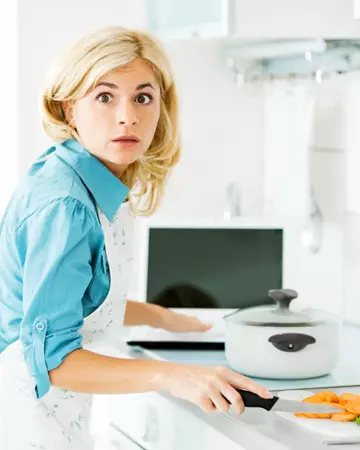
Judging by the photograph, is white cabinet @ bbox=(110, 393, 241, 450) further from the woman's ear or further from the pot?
the woman's ear

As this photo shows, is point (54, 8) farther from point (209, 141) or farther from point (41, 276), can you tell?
point (41, 276)

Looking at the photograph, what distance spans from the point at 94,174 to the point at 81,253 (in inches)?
6.8

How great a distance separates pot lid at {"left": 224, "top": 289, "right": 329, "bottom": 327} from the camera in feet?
4.59

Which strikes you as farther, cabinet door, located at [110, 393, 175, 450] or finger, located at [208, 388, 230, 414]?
cabinet door, located at [110, 393, 175, 450]

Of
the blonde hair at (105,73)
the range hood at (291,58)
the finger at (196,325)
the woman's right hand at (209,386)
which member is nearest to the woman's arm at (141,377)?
the woman's right hand at (209,386)

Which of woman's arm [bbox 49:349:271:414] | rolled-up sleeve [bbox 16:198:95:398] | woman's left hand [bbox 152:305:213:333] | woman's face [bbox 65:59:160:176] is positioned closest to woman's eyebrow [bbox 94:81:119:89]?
woman's face [bbox 65:59:160:176]

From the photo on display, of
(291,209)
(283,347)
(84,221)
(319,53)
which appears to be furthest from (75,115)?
(291,209)

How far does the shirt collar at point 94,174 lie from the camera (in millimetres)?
1245

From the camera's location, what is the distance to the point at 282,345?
138 centimetres

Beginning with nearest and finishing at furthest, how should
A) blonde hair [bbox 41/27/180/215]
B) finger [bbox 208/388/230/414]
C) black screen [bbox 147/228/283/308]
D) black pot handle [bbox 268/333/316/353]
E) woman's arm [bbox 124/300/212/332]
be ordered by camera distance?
finger [bbox 208/388/230/414]
blonde hair [bbox 41/27/180/215]
black pot handle [bbox 268/333/316/353]
woman's arm [bbox 124/300/212/332]
black screen [bbox 147/228/283/308]

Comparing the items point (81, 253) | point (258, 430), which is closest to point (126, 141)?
point (81, 253)

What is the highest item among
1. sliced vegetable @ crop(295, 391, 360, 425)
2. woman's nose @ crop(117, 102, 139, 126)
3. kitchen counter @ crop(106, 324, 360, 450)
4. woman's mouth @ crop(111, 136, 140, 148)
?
woman's nose @ crop(117, 102, 139, 126)

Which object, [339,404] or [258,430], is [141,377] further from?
[339,404]

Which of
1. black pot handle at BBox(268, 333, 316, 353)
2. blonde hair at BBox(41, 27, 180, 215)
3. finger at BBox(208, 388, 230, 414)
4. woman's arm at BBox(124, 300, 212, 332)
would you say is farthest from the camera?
woman's arm at BBox(124, 300, 212, 332)
